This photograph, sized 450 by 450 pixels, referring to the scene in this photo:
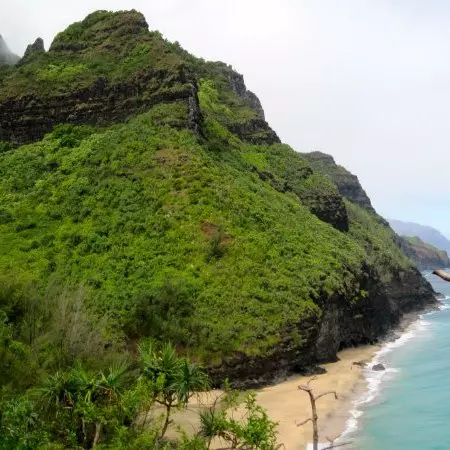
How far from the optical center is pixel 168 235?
40375mm

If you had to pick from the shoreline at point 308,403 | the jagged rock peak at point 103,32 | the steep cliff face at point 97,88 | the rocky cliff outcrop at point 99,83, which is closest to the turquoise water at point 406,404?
the shoreline at point 308,403

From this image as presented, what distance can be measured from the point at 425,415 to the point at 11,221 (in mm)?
35486

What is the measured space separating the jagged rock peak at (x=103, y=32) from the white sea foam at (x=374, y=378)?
4603 cm

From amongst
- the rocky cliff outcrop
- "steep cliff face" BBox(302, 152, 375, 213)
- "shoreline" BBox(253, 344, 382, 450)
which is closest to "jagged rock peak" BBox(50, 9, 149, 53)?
the rocky cliff outcrop

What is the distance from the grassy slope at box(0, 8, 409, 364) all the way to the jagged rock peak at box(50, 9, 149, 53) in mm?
6693

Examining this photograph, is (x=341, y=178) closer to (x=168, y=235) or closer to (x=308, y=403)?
(x=168, y=235)

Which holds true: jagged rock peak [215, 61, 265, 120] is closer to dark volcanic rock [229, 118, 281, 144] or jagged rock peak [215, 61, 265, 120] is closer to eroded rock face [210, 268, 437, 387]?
dark volcanic rock [229, 118, 281, 144]

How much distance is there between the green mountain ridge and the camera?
113ft

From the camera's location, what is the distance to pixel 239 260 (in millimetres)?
38625

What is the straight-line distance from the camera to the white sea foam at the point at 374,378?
2873 cm

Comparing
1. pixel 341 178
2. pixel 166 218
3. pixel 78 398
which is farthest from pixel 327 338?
pixel 341 178

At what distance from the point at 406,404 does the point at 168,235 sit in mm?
20072

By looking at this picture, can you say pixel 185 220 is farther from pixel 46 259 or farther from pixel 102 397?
pixel 102 397

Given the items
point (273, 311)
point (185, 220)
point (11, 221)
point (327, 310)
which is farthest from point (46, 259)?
point (327, 310)
